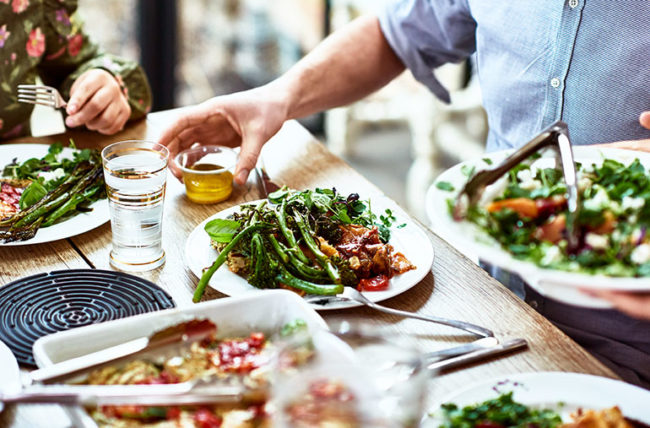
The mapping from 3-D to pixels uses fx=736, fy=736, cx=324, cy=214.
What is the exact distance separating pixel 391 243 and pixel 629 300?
61 centimetres

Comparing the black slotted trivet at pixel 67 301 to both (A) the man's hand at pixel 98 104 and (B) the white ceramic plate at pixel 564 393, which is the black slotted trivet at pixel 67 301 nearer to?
(B) the white ceramic plate at pixel 564 393

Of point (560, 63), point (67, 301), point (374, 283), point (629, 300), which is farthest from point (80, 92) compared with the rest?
point (629, 300)

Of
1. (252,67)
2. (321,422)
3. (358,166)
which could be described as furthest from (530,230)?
(252,67)

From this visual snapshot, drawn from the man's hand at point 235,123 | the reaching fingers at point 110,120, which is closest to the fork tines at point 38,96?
the reaching fingers at point 110,120

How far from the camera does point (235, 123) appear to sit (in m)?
1.87

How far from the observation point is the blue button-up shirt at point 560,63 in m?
1.62

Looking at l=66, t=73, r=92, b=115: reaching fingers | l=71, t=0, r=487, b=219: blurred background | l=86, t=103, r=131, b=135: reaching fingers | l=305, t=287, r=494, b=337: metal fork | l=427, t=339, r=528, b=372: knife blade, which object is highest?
l=427, t=339, r=528, b=372: knife blade

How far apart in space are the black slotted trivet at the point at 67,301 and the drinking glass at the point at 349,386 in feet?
1.64

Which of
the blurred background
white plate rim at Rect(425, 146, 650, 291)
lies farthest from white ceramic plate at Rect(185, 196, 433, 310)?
the blurred background

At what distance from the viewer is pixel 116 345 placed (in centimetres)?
111

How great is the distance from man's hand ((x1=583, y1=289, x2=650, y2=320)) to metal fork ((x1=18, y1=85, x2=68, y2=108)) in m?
1.48

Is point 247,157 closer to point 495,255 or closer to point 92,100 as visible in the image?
point 92,100

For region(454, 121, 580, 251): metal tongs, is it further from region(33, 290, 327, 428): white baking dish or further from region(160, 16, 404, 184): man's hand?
region(160, 16, 404, 184): man's hand

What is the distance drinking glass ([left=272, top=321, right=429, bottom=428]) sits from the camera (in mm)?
781
